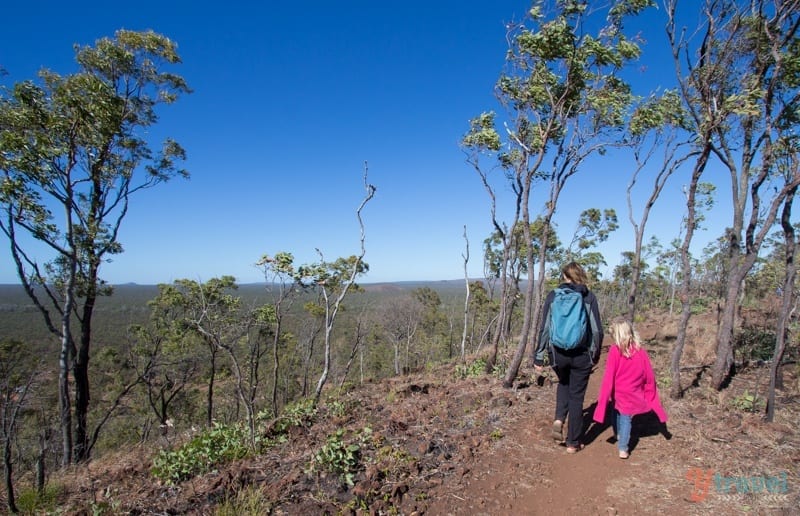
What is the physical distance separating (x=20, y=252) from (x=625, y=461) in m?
12.5

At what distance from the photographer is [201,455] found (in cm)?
443

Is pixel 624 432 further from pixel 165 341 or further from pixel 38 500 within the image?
pixel 165 341

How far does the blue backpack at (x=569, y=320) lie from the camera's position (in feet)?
12.2

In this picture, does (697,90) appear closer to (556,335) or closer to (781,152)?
(781,152)

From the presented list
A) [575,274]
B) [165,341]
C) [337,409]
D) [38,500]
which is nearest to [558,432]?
[575,274]

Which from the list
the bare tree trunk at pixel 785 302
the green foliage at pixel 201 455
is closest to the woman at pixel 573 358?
the bare tree trunk at pixel 785 302

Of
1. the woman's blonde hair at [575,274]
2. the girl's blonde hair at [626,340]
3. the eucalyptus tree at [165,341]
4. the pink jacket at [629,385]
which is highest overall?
the woman's blonde hair at [575,274]

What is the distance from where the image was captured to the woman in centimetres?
379

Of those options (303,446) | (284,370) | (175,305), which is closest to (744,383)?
(303,446)

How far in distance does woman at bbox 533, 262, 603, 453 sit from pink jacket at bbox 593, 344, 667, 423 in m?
0.21

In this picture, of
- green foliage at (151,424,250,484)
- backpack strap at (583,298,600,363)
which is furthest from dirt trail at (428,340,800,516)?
green foliage at (151,424,250,484)

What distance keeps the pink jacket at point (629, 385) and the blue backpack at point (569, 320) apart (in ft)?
1.51

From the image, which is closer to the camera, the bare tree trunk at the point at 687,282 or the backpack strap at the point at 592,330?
the backpack strap at the point at 592,330

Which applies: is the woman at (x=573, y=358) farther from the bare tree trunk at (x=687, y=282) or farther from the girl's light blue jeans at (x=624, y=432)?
the bare tree trunk at (x=687, y=282)
